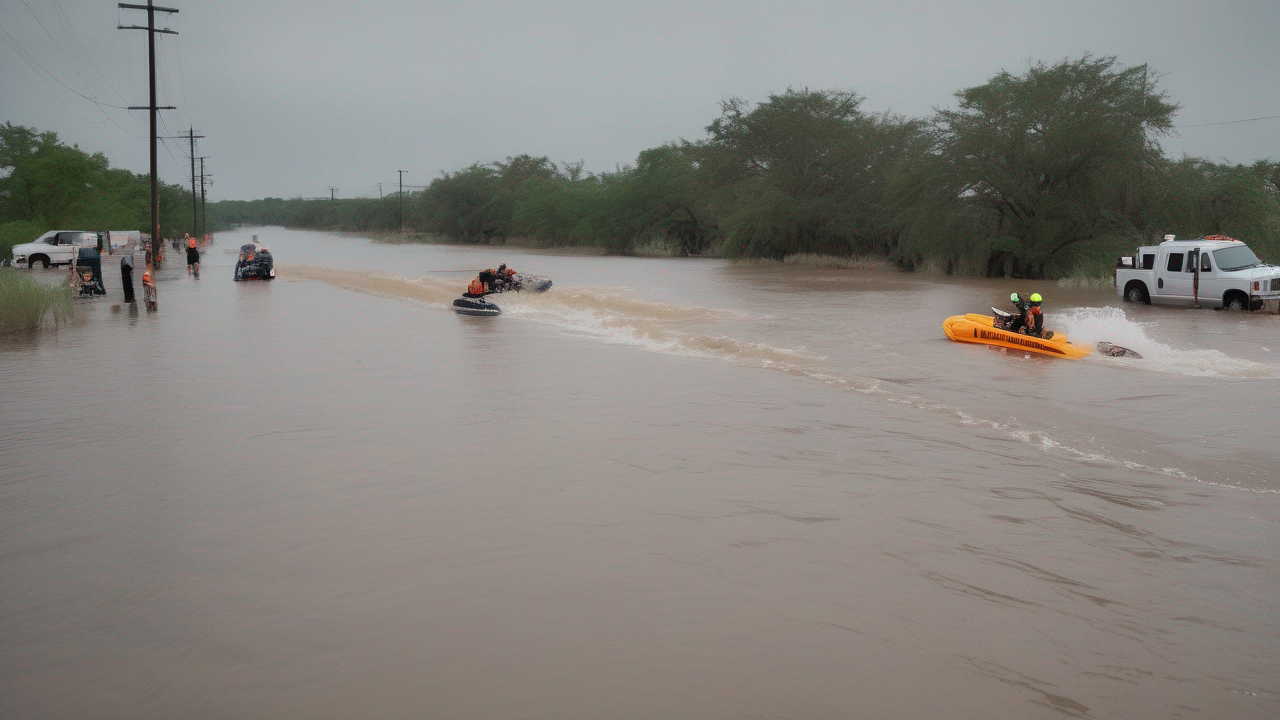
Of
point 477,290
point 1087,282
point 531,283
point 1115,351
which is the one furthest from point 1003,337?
point 1087,282

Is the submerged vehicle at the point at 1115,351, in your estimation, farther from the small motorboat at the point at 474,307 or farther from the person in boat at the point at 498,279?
the person in boat at the point at 498,279

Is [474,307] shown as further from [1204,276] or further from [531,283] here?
[1204,276]

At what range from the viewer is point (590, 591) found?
5.99 metres

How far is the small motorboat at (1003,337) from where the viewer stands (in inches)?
670

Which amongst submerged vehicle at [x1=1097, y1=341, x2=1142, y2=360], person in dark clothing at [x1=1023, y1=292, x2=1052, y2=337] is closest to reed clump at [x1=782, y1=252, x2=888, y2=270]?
person in dark clothing at [x1=1023, y1=292, x2=1052, y2=337]

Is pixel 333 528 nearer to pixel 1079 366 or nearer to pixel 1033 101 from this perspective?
pixel 1079 366

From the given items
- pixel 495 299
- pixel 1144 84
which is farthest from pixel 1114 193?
pixel 495 299

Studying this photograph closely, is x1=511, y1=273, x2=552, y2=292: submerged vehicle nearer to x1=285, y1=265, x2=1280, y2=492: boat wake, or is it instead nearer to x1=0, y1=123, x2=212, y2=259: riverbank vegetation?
x1=285, y1=265, x2=1280, y2=492: boat wake

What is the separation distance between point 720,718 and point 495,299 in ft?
88.2

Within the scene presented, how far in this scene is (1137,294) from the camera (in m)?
28.1

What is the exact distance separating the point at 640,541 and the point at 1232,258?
82.6ft

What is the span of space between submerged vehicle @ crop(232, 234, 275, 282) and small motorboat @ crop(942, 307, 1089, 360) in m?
32.4

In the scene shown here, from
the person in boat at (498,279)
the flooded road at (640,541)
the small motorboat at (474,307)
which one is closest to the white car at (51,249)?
the person in boat at (498,279)

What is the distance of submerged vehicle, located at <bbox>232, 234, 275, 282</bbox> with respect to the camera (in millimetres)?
41625
